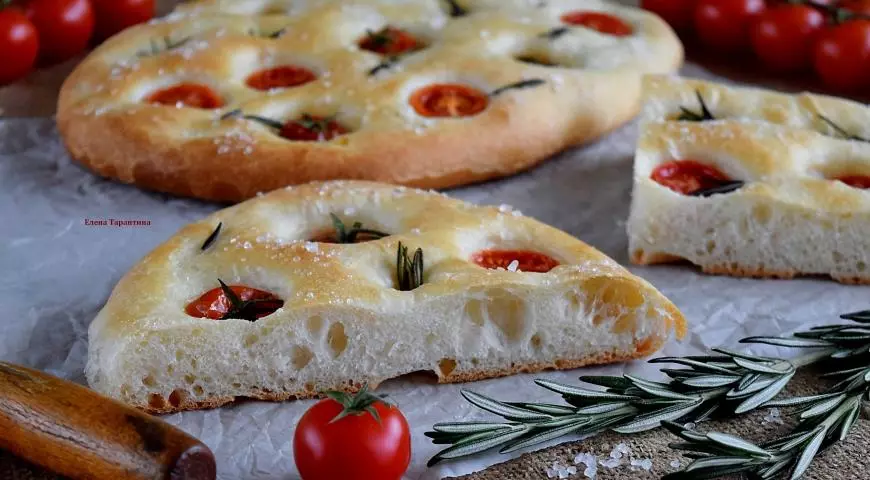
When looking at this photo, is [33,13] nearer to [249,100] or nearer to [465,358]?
[249,100]

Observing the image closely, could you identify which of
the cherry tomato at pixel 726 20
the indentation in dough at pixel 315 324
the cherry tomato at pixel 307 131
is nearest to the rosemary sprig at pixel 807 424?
the indentation in dough at pixel 315 324

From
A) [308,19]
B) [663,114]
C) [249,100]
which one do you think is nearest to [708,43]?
[663,114]

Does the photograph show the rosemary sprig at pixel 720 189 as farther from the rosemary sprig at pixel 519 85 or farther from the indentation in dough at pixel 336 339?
the indentation in dough at pixel 336 339

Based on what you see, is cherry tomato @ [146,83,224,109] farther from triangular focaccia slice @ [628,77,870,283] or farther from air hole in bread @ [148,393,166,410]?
triangular focaccia slice @ [628,77,870,283]

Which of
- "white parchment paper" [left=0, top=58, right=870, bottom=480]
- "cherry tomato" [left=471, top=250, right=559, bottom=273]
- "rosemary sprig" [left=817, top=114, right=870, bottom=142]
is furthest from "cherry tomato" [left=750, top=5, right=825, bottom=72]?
"cherry tomato" [left=471, top=250, right=559, bottom=273]

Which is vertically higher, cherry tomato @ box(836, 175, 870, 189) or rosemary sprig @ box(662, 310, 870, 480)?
cherry tomato @ box(836, 175, 870, 189)

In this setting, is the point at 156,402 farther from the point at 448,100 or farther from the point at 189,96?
the point at 448,100
